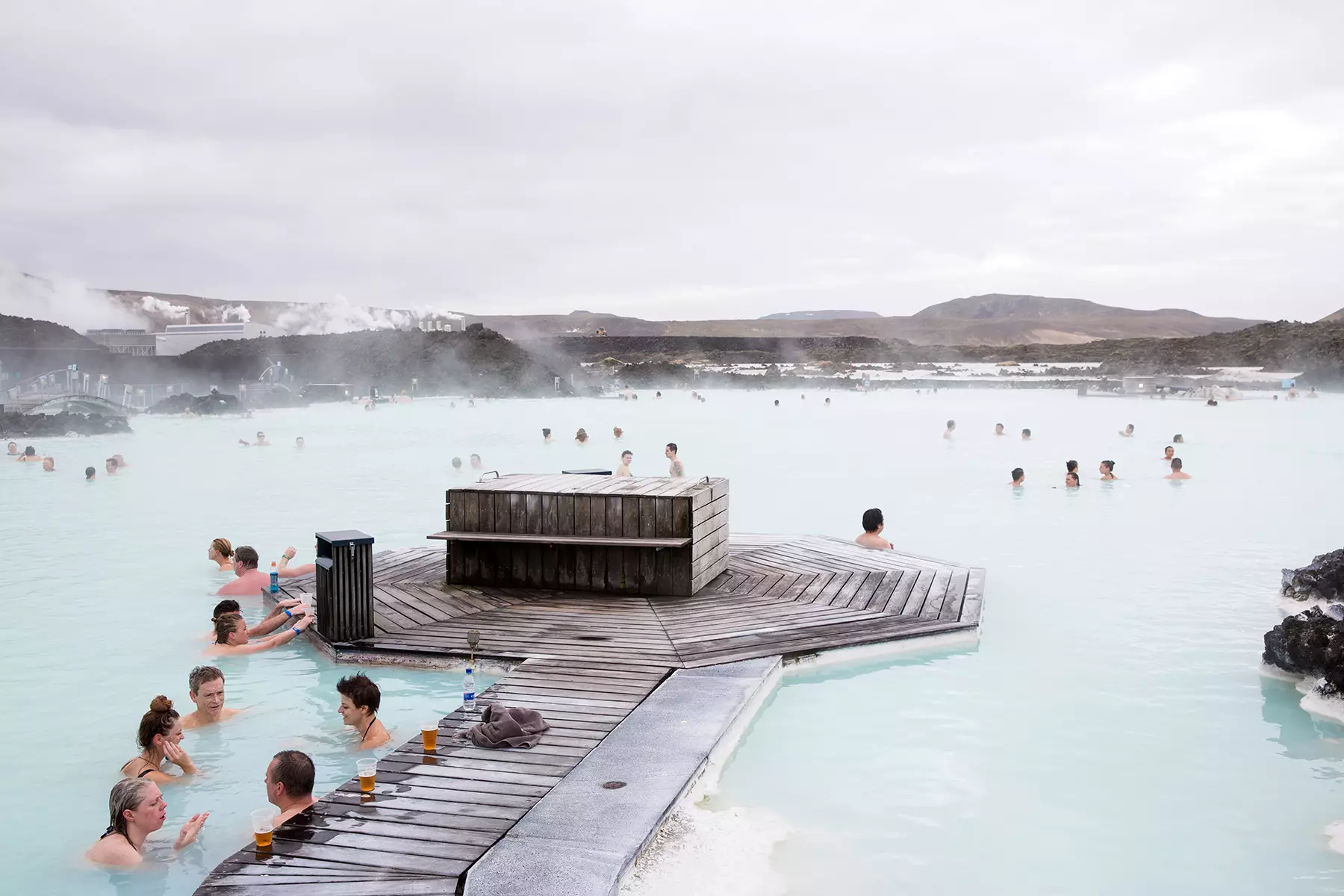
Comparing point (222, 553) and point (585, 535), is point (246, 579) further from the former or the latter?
point (585, 535)

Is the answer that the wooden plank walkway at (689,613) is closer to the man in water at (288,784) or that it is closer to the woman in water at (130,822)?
the man in water at (288,784)

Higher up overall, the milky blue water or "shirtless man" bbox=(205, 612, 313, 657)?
"shirtless man" bbox=(205, 612, 313, 657)

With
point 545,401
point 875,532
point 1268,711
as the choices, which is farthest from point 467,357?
point 1268,711

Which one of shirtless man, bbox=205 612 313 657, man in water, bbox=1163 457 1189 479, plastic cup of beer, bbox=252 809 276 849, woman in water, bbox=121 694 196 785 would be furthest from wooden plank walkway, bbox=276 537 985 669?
man in water, bbox=1163 457 1189 479

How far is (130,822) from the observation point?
14.8 ft

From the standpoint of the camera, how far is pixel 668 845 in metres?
4.27

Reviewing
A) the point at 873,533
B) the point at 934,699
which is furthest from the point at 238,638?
the point at 873,533

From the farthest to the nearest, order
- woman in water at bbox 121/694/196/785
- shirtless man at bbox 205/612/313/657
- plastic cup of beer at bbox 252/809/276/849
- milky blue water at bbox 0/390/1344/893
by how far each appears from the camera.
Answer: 1. shirtless man at bbox 205/612/313/657
2. woman in water at bbox 121/694/196/785
3. milky blue water at bbox 0/390/1344/893
4. plastic cup of beer at bbox 252/809/276/849

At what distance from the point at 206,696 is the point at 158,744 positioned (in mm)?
909

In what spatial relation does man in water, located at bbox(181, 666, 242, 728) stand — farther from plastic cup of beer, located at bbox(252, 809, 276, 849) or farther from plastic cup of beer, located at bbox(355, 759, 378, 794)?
plastic cup of beer, located at bbox(252, 809, 276, 849)

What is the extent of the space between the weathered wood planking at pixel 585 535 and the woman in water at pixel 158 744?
2.90 m

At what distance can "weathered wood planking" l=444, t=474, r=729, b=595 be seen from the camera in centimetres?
803

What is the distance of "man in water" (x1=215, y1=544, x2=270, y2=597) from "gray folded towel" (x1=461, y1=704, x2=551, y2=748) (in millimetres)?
5458

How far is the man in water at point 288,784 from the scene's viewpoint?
177 inches
